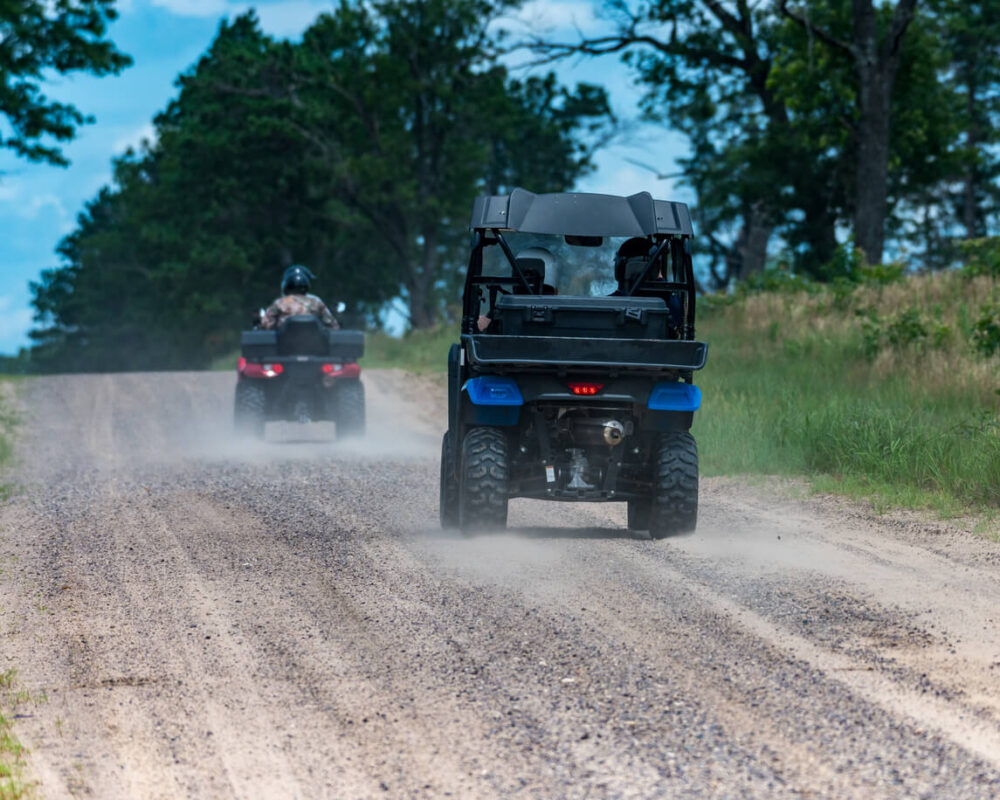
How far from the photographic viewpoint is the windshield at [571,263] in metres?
8.71

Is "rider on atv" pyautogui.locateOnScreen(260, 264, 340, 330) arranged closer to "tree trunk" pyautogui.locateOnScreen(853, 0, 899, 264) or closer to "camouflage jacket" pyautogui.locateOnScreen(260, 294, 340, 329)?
"camouflage jacket" pyautogui.locateOnScreen(260, 294, 340, 329)

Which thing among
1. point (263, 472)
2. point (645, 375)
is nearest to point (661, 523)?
point (645, 375)

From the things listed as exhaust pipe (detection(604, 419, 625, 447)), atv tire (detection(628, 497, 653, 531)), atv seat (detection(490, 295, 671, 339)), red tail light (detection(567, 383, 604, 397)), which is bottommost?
atv tire (detection(628, 497, 653, 531))

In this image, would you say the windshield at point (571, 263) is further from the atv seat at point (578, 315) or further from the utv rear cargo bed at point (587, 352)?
the utv rear cargo bed at point (587, 352)

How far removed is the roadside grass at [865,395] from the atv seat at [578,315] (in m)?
2.92

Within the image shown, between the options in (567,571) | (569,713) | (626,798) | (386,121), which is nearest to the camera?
(626,798)

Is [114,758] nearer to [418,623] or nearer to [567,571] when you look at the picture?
[418,623]

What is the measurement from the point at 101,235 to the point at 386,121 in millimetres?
27234

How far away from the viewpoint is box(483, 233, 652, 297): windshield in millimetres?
8711

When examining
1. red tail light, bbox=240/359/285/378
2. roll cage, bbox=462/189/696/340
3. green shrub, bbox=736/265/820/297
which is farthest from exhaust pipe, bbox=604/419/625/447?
green shrub, bbox=736/265/820/297

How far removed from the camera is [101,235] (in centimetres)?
6681

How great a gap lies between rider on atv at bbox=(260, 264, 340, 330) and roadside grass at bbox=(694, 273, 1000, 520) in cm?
498

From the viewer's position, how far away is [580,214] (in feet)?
28.1

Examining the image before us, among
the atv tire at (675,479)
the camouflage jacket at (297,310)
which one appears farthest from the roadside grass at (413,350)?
the atv tire at (675,479)
